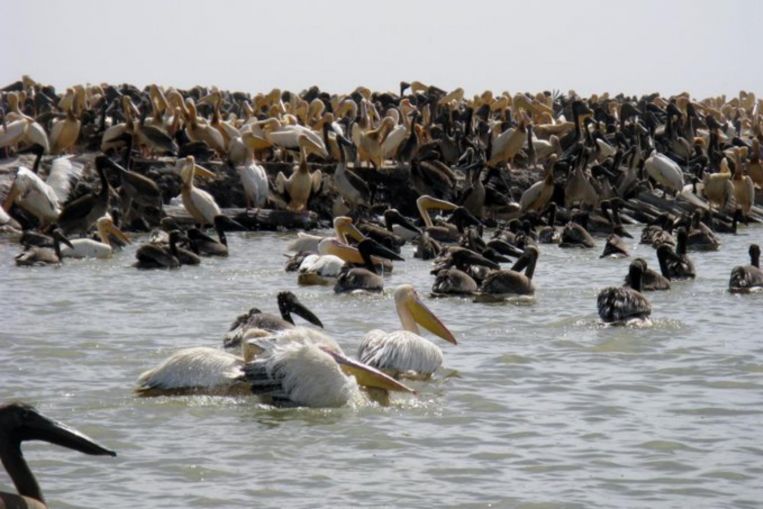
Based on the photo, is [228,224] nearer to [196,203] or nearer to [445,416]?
[196,203]

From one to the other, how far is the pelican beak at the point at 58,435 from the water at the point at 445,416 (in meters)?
1.10

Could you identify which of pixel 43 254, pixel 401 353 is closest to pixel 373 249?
pixel 43 254

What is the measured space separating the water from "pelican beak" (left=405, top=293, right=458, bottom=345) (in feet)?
0.56

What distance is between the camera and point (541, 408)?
772cm

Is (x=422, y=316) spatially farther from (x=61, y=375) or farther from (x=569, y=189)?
(x=569, y=189)

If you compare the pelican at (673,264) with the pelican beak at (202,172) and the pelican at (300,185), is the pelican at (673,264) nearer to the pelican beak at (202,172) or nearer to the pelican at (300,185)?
the pelican at (300,185)

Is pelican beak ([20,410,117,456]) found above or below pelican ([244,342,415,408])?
above

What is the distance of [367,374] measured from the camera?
7.57m

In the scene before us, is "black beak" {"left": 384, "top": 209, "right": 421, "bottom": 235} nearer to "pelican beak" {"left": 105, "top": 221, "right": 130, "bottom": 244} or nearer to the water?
"pelican beak" {"left": 105, "top": 221, "right": 130, "bottom": 244}

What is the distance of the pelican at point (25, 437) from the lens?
15.7ft

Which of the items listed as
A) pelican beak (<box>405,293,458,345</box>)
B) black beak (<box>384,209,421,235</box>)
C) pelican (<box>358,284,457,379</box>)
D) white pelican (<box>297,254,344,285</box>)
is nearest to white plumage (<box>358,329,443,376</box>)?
pelican (<box>358,284,457,379</box>)

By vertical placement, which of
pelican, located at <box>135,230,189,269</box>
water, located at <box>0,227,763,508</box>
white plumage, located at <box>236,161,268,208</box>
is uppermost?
white plumage, located at <box>236,161,268,208</box>

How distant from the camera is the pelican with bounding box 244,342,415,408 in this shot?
286 inches

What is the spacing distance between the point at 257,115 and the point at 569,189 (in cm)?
885
